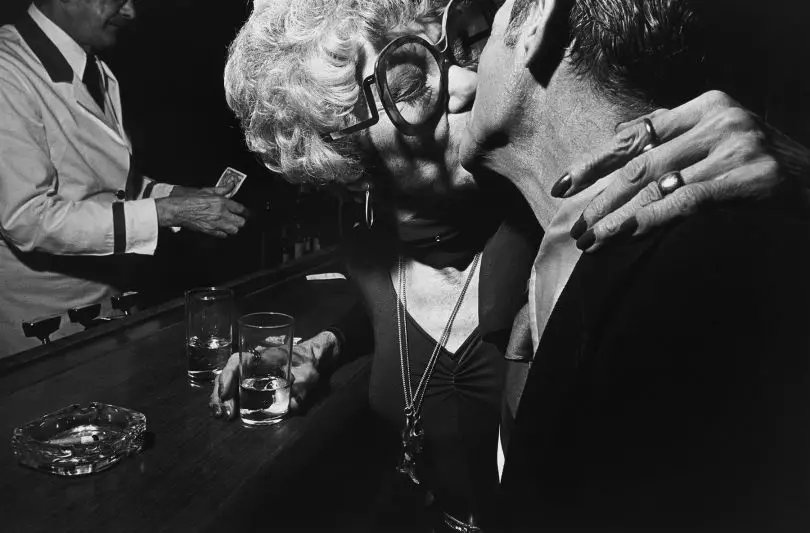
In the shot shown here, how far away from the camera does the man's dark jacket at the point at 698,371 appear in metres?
0.70

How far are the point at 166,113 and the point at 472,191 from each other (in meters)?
4.13

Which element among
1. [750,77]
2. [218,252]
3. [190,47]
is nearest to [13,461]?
[218,252]

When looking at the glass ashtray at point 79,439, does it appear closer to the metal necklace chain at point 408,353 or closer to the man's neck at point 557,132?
the metal necklace chain at point 408,353

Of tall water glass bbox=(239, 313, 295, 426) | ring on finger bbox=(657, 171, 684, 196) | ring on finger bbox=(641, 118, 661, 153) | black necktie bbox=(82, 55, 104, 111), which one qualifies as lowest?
tall water glass bbox=(239, 313, 295, 426)

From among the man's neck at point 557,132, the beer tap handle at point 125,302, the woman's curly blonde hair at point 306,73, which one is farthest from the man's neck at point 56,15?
the man's neck at point 557,132

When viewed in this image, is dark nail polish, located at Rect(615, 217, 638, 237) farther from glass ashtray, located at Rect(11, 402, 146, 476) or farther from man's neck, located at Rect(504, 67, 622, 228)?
glass ashtray, located at Rect(11, 402, 146, 476)

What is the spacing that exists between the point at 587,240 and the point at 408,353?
3.10ft

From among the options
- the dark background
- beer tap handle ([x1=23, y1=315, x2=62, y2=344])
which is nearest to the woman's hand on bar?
beer tap handle ([x1=23, y1=315, x2=62, y2=344])

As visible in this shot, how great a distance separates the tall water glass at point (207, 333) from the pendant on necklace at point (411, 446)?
1.71ft

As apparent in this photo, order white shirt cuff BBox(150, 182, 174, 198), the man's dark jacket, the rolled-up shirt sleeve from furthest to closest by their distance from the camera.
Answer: white shirt cuff BBox(150, 182, 174, 198) < the rolled-up shirt sleeve < the man's dark jacket

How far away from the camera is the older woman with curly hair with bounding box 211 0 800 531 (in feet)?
4.68

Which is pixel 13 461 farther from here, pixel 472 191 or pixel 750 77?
pixel 750 77

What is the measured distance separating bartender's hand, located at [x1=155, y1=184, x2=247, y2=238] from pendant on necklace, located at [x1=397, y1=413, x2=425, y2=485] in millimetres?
1766

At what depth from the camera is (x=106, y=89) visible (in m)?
3.41
